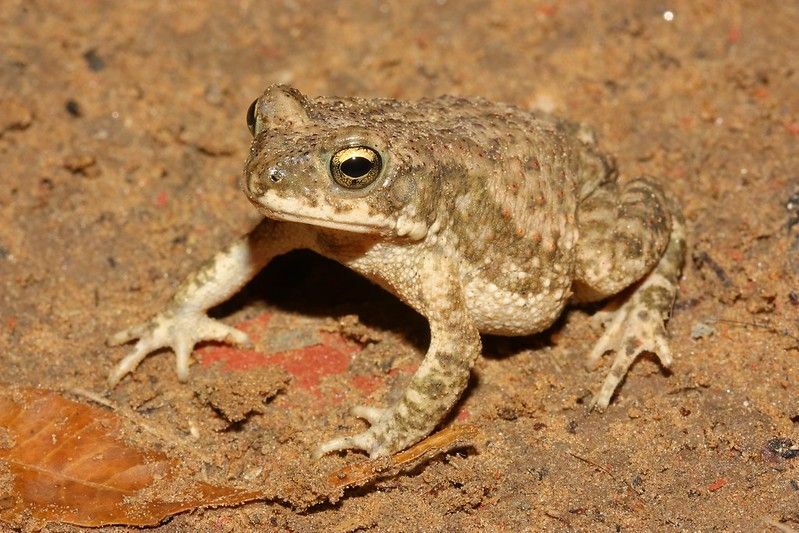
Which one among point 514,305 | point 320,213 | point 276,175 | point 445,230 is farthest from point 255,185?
point 514,305

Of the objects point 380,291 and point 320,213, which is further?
point 380,291

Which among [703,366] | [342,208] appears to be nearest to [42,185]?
[342,208]

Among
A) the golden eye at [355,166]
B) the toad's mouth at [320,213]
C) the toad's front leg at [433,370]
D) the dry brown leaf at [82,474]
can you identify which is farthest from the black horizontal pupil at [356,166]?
the dry brown leaf at [82,474]

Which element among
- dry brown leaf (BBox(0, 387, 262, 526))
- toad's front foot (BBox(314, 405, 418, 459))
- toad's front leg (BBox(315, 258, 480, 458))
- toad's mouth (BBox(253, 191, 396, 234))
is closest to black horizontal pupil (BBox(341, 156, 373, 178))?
toad's mouth (BBox(253, 191, 396, 234))

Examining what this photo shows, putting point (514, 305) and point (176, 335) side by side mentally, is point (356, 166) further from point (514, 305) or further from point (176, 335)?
point (176, 335)

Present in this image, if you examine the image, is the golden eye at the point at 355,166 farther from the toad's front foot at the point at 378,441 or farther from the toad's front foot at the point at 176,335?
the toad's front foot at the point at 176,335

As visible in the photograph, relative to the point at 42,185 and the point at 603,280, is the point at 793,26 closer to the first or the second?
the point at 603,280
